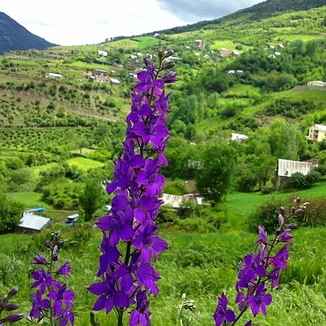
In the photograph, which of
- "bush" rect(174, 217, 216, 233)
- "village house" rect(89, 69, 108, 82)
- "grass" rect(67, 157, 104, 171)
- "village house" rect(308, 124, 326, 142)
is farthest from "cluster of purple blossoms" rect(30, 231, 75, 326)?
"village house" rect(89, 69, 108, 82)

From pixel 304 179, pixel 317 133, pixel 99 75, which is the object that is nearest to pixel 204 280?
pixel 304 179

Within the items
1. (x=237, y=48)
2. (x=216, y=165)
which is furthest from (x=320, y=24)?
(x=216, y=165)

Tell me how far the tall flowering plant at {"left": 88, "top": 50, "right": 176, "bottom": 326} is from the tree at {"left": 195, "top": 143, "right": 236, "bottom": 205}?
41027 mm

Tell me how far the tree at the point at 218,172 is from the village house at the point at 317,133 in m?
28.4

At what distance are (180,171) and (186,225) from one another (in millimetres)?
37068

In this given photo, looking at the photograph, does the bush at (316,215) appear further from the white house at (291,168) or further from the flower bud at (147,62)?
the white house at (291,168)

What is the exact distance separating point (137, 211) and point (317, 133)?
232 feet

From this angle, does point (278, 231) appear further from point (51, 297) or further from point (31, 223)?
Result: point (31, 223)

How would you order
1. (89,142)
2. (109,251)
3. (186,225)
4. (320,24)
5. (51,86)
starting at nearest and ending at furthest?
(109,251) < (186,225) < (89,142) < (51,86) < (320,24)

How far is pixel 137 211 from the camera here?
1.84 metres

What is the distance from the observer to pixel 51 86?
5901 inches

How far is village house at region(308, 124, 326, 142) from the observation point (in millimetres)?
67062

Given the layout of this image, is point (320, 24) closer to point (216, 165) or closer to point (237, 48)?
point (237, 48)

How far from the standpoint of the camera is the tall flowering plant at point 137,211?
1.86m
